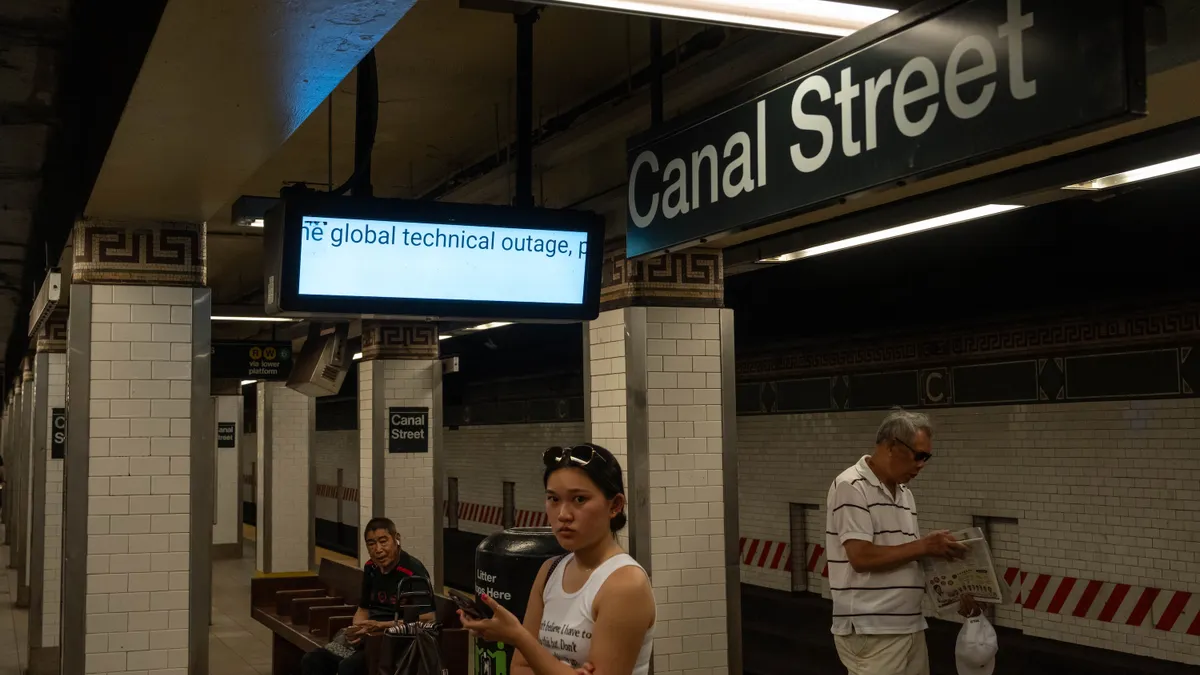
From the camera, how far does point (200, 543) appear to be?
626 cm

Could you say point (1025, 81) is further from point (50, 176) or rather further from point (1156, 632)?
point (1156, 632)

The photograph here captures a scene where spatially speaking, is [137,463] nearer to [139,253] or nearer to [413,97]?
[139,253]

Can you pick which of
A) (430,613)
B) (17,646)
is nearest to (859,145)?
(430,613)

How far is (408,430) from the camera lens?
39.7ft

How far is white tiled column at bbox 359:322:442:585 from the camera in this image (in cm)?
1196

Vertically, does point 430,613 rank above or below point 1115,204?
below

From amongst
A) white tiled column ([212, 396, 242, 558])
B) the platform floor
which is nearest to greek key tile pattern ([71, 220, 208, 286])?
the platform floor

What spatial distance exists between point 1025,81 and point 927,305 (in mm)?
7907

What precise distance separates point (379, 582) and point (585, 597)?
15.0 feet

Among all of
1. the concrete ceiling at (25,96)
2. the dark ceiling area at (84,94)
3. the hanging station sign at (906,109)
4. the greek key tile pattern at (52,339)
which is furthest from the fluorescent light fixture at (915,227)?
the greek key tile pattern at (52,339)

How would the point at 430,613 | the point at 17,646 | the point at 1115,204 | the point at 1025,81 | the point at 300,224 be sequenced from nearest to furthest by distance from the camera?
the point at 1025,81, the point at 300,224, the point at 430,613, the point at 1115,204, the point at 17,646

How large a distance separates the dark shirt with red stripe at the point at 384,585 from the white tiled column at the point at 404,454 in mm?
4901

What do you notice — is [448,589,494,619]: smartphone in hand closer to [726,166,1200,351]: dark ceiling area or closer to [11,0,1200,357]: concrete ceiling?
[11,0,1200,357]: concrete ceiling

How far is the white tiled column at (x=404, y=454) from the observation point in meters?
12.0
